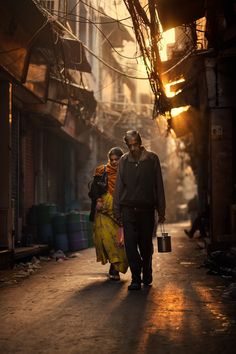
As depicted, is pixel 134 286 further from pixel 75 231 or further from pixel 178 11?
pixel 75 231

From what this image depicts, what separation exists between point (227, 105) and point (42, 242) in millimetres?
6005

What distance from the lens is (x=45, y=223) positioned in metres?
13.6

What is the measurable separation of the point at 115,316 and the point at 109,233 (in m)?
3.05

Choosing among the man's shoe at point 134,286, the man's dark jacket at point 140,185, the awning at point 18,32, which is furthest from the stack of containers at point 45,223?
the man's shoe at point 134,286

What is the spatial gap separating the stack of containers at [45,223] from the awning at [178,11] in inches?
251

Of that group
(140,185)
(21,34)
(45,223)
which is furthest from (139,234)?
(45,223)

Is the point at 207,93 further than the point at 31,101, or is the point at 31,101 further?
the point at 31,101

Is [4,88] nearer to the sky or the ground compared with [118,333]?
nearer to the sky

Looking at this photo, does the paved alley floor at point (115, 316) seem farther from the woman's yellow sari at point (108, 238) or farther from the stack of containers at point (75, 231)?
the stack of containers at point (75, 231)

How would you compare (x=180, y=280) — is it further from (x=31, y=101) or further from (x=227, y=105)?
(x=31, y=101)

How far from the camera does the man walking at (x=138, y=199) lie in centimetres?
724

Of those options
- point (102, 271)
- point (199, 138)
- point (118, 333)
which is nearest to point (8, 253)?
point (102, 271)

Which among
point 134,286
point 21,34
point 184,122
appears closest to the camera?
point 134,286

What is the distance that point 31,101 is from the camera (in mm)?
13141
